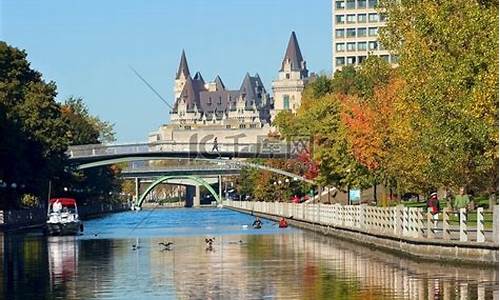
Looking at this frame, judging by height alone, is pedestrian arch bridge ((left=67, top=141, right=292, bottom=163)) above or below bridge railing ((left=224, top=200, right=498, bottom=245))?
above

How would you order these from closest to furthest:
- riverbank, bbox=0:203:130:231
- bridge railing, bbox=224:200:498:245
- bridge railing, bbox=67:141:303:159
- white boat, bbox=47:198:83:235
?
bridge railing, bbox=224:200:498:245, white boat, bbox=47:198:83:235, riverbank, bbox=0:203:130:231, bridge railing, bbox=67:141:303:159

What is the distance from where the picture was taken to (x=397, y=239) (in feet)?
151

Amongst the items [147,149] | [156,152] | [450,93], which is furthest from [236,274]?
[147,149]

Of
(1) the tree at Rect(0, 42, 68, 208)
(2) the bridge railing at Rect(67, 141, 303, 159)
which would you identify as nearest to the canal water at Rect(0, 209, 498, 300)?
(1) the tree at Rect(0, 42, 68, 208)

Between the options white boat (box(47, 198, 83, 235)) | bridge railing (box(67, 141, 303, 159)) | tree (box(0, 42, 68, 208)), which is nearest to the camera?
white boat (box(47, 198, 83, 235))

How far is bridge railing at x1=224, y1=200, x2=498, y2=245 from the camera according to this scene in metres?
37.8

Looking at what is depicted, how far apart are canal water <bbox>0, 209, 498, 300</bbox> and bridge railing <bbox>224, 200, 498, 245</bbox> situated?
138 centimetres

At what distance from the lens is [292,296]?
26672 mm

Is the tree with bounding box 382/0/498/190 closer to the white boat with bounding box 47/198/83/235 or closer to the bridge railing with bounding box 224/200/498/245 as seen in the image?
the bridge railing with bounding box 224/200/498/245

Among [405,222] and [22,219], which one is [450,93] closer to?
[405,222]

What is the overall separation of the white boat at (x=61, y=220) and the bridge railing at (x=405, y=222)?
43.5ft

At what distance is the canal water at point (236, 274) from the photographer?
27.8 m

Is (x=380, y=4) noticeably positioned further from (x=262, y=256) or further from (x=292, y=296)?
(x=292, y=296)

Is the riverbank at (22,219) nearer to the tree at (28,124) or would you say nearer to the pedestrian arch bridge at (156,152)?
the tree at (28,124)
